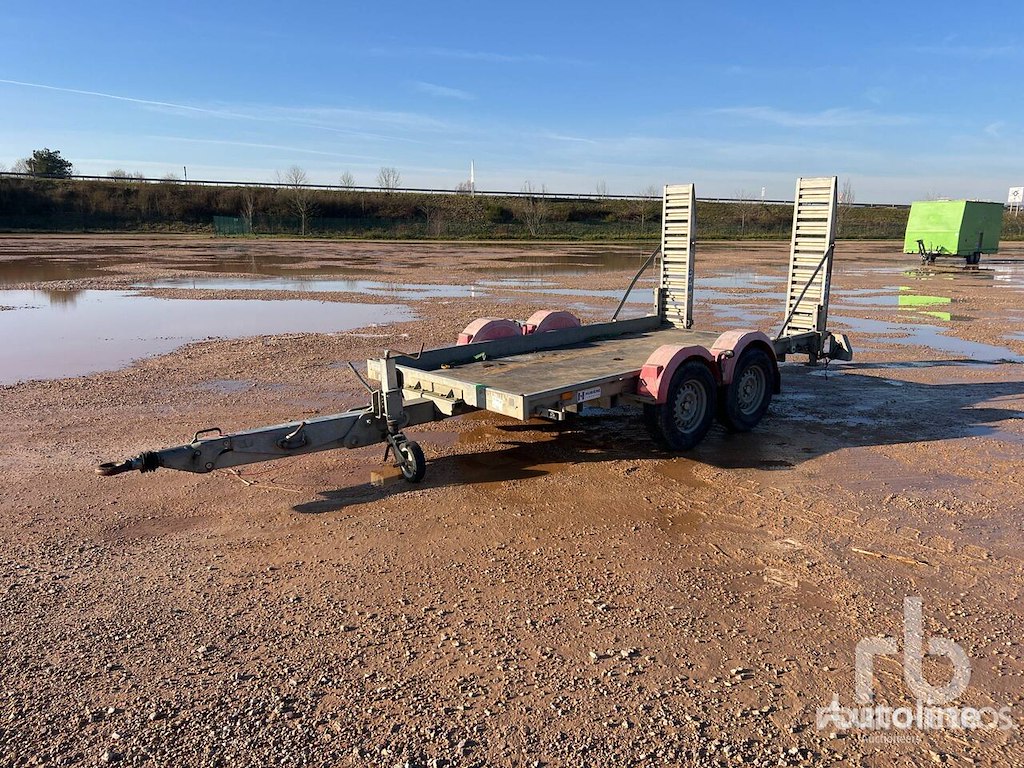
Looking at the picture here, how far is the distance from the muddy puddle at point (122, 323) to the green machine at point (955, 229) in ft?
88.5

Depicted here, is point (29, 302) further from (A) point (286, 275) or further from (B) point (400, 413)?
(B) point (400, 413)

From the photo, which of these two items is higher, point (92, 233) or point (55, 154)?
point (55, 154)

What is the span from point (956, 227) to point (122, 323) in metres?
32.8

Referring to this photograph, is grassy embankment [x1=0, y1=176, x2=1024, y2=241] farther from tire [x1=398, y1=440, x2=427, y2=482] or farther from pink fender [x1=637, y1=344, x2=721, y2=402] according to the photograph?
tire [x1=398, y1=440, x2=427, y2=482]

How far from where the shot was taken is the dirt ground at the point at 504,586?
10.5ft

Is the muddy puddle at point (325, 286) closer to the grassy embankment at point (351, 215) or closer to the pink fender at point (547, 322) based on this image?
the pink fender at point (547, 322)

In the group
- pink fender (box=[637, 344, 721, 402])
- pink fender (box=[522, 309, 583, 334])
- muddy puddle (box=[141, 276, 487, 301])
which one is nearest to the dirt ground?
pink fender (box=[637, 344, 721, 402])

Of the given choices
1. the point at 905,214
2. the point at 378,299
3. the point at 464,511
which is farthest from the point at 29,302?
the point at 905,214

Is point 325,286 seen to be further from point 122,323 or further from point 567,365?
point 567,365

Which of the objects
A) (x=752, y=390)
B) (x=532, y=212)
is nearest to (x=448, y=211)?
(x=532, y=212)

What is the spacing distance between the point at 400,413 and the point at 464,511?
986mm

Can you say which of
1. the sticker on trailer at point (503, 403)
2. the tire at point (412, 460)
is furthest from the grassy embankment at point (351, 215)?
the sticker on trailer at point (503, 403)

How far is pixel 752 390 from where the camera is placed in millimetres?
7863

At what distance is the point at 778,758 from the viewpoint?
3045mm
